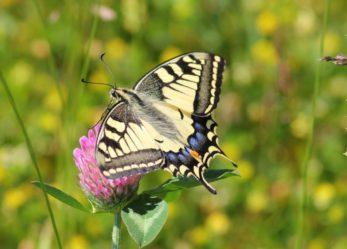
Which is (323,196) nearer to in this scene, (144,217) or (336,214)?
(336,214)

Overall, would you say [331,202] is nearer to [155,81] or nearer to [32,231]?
[32,231]

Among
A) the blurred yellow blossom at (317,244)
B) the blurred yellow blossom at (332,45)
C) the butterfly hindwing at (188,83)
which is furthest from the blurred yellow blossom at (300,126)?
the butterfly hindwing at (188,83)

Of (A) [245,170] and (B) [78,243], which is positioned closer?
(B) [78,243]

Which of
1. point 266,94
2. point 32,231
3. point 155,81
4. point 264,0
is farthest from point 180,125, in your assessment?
point 264,0

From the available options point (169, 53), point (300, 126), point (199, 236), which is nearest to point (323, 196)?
point (300, 126)

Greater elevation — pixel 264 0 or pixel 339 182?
pixel 264 0

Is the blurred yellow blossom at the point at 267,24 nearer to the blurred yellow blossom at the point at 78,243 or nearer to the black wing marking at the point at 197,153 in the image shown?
the blurred yellow blossom at the point at 78,243

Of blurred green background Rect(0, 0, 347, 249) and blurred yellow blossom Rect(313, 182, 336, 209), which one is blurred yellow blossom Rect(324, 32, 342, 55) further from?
blurred yellow blossom Rect(313, 182, 336, 209)
